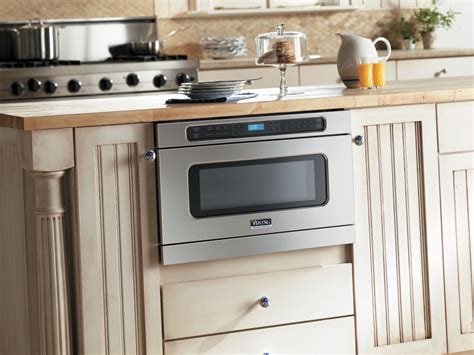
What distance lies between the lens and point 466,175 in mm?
3369

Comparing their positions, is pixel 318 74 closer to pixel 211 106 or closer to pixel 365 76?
pixel 365 76

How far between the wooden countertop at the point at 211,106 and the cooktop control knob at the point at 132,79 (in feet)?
6.01

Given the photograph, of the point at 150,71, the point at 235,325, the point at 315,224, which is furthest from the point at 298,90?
the point at 150,71

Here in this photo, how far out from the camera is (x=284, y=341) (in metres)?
3.14

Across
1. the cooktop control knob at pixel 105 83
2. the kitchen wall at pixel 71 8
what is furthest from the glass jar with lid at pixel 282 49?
the kitchen wall at pixel 71 8

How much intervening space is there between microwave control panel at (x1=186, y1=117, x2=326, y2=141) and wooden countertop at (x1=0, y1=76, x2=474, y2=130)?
0.03 m

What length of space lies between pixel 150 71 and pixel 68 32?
0.91m

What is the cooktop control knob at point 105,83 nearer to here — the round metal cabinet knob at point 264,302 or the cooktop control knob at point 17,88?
the cooktop control knob at point 17,88

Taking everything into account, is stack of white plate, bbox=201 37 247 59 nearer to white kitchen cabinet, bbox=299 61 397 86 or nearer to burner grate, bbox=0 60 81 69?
white kitchen cabinet, bbox=299 61 397 86

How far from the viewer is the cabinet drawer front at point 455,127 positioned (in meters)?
3.32

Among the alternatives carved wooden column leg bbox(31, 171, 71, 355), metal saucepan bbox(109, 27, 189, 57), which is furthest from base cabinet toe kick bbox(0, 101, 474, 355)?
metal saucepan bbox(109, 27, 189, 57)

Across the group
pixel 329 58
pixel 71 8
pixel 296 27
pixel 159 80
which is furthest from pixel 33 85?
pixel 296 27

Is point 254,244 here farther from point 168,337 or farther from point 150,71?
point 150,71

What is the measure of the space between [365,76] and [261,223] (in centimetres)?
75
